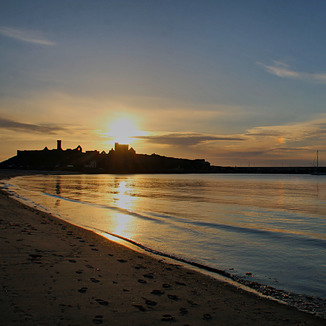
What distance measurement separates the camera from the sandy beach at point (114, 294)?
17.1ft

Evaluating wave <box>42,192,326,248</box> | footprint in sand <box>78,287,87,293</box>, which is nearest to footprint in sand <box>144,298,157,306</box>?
footprint in sand <box>78,287,87,293</box>

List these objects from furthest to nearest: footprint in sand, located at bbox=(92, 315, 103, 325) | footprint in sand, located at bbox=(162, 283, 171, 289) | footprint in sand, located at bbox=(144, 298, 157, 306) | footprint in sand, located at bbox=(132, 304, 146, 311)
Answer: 1. footprint in sand, located at bbox=(162, 283, 171, 289)
2. footprint in sand, located at bbox=(144, 298, 157, 306)
3. footprint in sand, located at bbox=(132, 304, 146, 311)
4. footprint in sand, located at bbox=(92, 315, 103, 325)

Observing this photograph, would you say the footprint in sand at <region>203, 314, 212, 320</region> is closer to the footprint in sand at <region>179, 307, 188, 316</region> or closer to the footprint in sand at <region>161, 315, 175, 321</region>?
the footprint in sand at <region>179, 307, 188, 316</region>

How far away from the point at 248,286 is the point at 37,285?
5.14 meters

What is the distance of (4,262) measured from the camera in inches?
305

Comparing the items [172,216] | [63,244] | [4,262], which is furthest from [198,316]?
[172,216]

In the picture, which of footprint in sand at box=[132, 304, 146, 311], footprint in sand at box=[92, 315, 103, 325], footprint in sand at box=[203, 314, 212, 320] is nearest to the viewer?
footprint in sand at box=[92, 315, 103, 325]

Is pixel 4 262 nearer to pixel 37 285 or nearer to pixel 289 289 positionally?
pixel 37 285

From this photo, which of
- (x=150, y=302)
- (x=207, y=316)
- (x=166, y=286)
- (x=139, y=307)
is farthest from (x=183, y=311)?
(x=166, y=286)

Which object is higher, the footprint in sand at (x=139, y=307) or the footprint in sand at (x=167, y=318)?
the footprint in sand at (x=139, y=307)

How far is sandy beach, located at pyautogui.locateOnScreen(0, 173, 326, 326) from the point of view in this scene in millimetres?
5215

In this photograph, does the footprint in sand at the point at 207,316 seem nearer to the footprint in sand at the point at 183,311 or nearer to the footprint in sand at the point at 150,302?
the footprint in sand at the point at 183,311

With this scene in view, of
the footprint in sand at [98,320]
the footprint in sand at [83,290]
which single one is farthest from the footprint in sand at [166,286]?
the footprint in sand at [98,320]

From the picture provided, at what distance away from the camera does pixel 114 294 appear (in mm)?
6246
